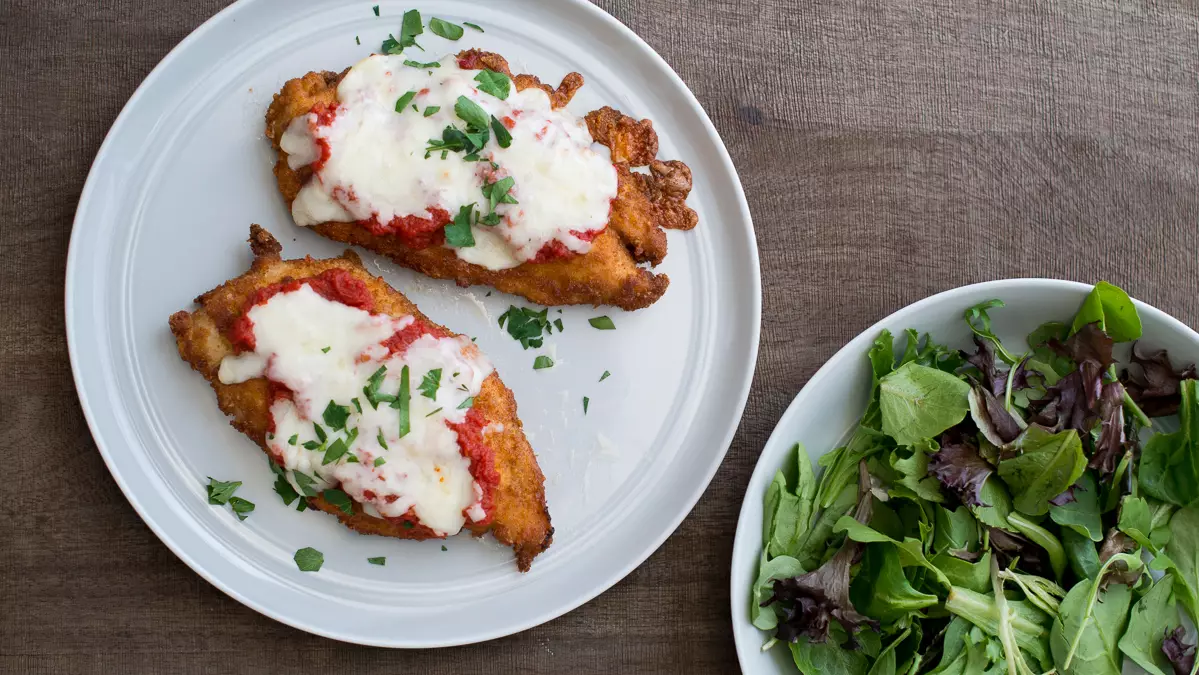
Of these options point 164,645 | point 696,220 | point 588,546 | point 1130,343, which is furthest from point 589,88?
point 164,645

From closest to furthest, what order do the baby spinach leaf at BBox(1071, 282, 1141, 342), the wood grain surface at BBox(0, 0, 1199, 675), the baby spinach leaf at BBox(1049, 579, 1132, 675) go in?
the baby spinach leaf at BBox(1049, 579, 1132, 675) → the baby spinach leaf at BBox(1071, 282, 1141, 342) → the wood grain surface at BBox(0, 0, 1199, 675)

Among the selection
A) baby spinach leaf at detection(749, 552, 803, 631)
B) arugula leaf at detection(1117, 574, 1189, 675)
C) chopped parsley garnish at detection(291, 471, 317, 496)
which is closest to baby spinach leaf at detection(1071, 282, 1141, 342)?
arugula leaf at detection(1117, 574, 1189, 675)

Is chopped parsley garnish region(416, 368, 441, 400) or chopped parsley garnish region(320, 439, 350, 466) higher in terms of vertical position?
chopped parsley garnish region(416, 368, 441, 400)

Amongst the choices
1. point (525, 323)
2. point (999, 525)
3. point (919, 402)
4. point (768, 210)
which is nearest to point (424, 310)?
point (525, 323)

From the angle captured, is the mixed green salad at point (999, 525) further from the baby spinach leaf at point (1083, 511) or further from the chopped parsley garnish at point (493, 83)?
the chopped parsley garnish at point (493, 83)

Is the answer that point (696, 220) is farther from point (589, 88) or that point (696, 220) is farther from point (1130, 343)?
point (1130, 343)

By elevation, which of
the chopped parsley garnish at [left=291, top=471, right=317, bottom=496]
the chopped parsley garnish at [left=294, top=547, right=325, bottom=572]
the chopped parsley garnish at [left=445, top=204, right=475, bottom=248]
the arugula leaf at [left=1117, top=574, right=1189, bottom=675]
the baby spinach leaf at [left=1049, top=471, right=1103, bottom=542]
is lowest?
the chopped parsley garnish at [left=294, top=547, right=325, bottom=572]

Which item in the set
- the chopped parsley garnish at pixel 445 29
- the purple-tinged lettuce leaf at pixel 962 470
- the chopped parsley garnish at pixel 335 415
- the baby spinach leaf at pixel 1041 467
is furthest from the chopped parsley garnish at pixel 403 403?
the baby spinach leaf at pixel 1041 467

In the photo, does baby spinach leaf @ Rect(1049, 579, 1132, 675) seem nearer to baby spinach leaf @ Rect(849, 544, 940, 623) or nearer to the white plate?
baby spinach leaf @ Rect(849, 544, 940, 623)
